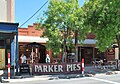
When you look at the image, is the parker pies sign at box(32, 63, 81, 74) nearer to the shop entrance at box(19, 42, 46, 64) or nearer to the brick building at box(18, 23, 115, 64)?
the brick building at box(18, 23, 115, 64)

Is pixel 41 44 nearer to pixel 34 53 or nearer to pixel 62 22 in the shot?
pixel 34 53

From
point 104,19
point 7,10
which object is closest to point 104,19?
point 104,19

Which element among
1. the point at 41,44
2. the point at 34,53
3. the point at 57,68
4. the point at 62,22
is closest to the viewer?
the point at 57,68

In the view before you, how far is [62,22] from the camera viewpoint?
2561 centimetres

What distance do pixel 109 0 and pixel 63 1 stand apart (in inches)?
158

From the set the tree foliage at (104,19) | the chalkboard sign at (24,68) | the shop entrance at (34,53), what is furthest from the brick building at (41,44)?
the chalkboard sign at (24,68)

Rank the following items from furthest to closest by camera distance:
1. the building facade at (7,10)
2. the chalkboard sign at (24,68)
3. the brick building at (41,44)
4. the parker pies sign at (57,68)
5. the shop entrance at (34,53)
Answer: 1. the shop entrance at (34,53)
2. the brick building at (41,44)
3. the building facade at (7,10)
4. the chalkboard sign at (24,68)
5. the parker pies sign at (57,68)

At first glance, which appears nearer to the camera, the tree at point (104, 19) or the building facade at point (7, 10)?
the tree at point (104, 19)

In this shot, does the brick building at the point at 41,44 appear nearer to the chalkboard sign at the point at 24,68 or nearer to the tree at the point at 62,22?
the tree at the point at 62,22

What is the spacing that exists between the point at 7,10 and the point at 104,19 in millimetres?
8542

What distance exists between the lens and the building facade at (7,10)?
2569 centimetres

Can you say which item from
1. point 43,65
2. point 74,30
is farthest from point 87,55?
point 43,65

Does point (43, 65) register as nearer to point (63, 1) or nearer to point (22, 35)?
point (63, 1)

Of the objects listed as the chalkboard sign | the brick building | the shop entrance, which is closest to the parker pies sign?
the chalkboard sign
